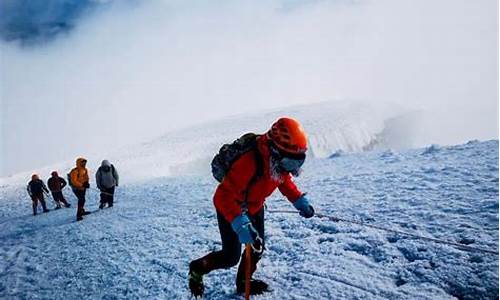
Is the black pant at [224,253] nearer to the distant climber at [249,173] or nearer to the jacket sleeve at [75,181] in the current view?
the distant climber at [249,173]

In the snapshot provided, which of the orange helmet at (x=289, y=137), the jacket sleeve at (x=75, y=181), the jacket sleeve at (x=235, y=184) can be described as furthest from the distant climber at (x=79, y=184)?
the orange helmet at (x=289, y=137)

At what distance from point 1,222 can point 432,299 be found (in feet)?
41.4

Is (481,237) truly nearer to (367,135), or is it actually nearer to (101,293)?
(101,293)

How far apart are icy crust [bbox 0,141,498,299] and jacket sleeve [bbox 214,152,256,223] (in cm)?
127

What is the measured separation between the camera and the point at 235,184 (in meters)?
3.28

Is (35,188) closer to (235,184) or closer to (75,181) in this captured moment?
(75,181)

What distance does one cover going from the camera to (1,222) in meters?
11.8

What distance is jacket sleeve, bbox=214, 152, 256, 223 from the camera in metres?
3.27

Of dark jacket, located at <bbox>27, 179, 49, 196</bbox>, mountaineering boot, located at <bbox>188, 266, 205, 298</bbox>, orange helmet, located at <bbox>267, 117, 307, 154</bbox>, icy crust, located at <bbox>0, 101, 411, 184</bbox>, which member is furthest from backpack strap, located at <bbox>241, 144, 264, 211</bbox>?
icy crust, located at <bbox>0, 101, 411, 184</bbox>

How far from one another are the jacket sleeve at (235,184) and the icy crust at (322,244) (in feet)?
4.18

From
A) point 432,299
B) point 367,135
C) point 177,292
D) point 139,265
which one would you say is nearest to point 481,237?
point 432,299

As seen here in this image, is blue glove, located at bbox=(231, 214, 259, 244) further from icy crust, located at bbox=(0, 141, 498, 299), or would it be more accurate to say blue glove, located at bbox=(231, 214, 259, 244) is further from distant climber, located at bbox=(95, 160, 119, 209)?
distant climber, located at bbox=(95, 160, 119, 209)

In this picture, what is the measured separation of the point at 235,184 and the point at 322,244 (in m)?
2.38

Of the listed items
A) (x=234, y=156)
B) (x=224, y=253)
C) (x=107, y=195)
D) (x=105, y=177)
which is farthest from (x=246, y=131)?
(x=234, y=156)
